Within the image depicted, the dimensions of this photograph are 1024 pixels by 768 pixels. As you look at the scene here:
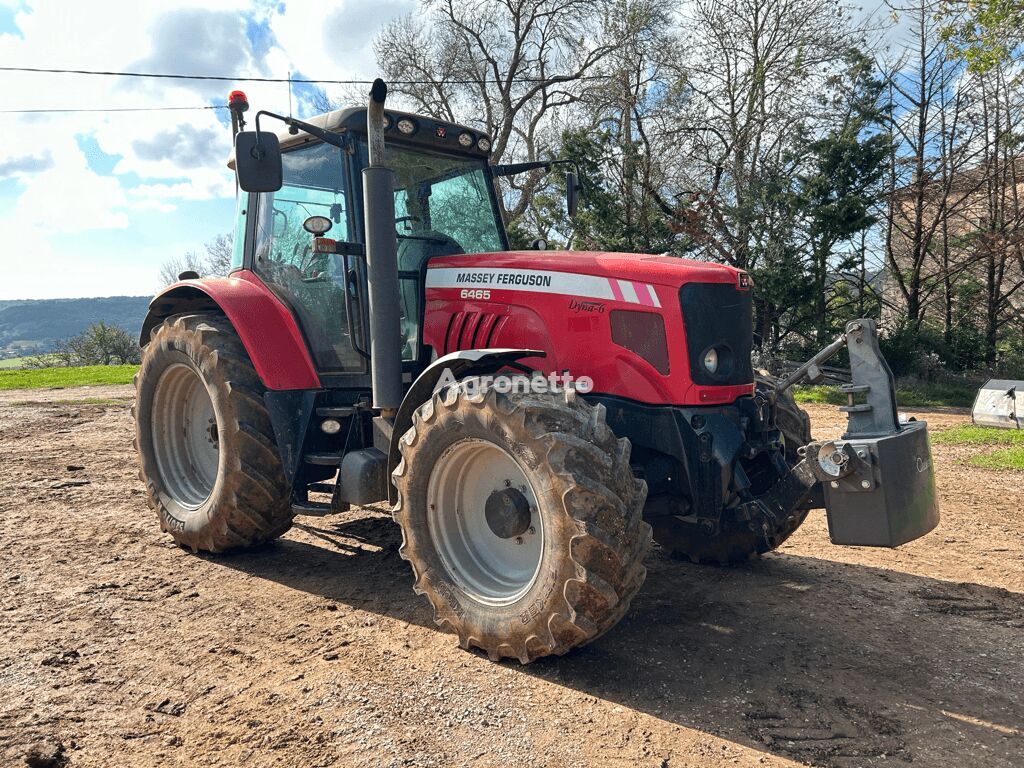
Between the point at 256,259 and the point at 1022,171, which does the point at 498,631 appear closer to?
the point at 256,259

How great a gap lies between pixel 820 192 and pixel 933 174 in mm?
2952

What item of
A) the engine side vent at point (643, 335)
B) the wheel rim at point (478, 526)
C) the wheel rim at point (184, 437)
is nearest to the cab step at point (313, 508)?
the wheel rim at point (478, 526)

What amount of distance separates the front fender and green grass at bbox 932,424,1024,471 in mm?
6377

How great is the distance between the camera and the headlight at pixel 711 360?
3.83 meters

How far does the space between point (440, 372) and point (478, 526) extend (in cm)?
79

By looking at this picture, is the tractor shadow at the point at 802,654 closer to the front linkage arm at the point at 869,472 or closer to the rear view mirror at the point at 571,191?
the front linkage arm at the point at 869,472

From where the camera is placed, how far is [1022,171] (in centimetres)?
1583

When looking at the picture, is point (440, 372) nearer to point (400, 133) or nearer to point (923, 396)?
point (400, 133)

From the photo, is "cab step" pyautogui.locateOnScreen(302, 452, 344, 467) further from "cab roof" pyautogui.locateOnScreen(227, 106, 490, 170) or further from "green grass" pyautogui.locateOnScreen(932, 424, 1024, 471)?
"green grass" pyautogui.locateOnScreen(932, 424, 1024, 471)

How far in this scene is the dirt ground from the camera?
2.86m

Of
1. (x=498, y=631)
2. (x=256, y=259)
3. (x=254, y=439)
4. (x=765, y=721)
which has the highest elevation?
(x=256, y=259)

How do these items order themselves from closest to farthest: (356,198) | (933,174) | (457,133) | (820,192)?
(356,198), (457,133), (820,192), (933,174)

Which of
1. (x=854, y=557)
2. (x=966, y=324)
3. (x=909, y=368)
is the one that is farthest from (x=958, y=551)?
(x=966, y=324)

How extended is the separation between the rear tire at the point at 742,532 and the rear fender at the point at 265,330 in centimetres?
232
